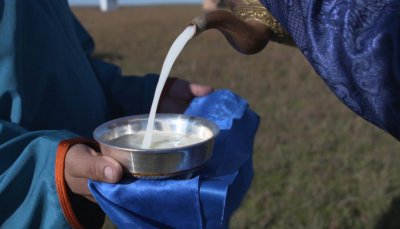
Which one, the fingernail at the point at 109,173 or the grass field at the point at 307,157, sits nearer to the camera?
the fingernail at the point at 109,173

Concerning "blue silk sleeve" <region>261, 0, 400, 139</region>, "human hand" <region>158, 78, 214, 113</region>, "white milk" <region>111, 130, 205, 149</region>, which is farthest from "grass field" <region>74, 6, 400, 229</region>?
"blue silk sleeve" <region>261, 0, 400, 139</region>

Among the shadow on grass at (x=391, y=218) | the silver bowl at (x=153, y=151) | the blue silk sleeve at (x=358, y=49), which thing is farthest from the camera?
the shadow on grass at (x=391, y=218)

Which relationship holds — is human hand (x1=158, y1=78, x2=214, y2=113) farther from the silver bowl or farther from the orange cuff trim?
the orange cuff trim

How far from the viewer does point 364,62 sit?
0.77 meters

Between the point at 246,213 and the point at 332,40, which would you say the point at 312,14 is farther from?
the point at 246,213

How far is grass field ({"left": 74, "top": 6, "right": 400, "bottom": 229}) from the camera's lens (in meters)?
2.50

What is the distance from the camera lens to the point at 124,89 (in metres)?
1.46

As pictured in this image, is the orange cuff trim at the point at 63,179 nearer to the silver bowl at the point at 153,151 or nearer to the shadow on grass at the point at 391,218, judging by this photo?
the silver bowl at the point at 153,151

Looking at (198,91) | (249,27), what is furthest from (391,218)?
(249,27)

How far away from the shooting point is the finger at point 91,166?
87 cm

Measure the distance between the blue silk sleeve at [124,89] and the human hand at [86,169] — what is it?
478mm

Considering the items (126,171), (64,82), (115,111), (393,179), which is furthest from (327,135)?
(126,171)

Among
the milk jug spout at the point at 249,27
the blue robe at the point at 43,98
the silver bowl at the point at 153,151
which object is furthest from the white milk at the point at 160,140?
the milk jug spout at the point at 249,27

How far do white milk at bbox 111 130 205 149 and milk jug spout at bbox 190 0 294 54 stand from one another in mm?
203
